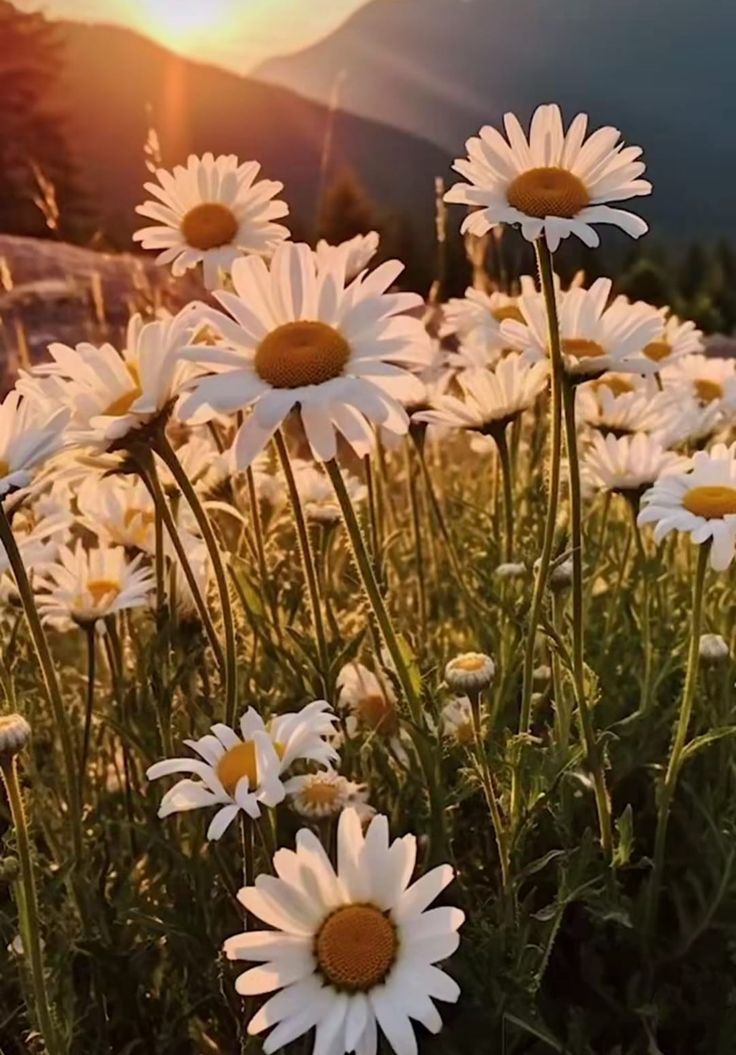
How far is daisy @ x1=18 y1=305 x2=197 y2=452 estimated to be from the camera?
1.36 metres

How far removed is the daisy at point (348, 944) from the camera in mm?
1092

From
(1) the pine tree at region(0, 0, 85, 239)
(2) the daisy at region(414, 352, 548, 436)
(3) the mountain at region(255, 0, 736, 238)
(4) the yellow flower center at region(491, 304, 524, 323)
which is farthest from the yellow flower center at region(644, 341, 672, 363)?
(3) the mountain at region(255, 0, 736, 238)

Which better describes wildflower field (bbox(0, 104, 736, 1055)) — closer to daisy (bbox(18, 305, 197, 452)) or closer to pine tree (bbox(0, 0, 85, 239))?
daisy (bbox(18, 305, 197, 452))

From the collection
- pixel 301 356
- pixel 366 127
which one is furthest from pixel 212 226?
pixel 366 127

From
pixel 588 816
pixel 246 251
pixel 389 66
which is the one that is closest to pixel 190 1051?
pixel 588 816

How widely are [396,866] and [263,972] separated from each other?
0.14 meters

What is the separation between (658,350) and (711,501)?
848mm

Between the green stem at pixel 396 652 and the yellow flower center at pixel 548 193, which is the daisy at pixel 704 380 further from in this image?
the green stem at pixel 396 652

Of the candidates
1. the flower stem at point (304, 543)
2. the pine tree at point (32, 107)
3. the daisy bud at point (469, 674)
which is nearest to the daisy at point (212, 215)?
the flower stem at point (304, 543)

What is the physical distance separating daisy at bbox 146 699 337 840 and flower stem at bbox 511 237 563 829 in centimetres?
22

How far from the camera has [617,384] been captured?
2.23m

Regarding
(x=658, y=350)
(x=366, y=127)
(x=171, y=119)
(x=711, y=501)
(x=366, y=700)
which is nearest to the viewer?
(x=711, y=501)

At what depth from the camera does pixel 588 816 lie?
6.10ft

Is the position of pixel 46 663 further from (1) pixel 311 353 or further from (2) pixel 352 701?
(2) pixel 352 701
